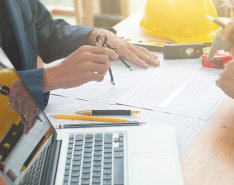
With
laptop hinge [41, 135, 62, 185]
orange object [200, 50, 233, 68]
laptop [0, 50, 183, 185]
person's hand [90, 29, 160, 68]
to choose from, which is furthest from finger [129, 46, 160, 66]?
laptop hinge [41, 135, 62, 185]

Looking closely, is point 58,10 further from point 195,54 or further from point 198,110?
point 198,110

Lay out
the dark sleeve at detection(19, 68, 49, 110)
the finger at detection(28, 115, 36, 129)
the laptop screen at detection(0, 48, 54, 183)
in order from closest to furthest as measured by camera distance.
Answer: the laptop screen at detection(0, 48, 54, 183), the finger at detection(28, 115, 36, 129), the dark sleeve at detection(19, 68, 49, 110)

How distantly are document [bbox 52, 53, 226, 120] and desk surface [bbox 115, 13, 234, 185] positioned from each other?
36 mm

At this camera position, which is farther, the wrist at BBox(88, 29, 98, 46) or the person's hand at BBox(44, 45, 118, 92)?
the wrist at BBox(88, 29, 98, 46)

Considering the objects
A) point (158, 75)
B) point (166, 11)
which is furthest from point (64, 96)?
point (166, 11)

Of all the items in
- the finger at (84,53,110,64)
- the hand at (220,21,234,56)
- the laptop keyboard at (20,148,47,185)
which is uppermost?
the hand at (220,21,234,56)

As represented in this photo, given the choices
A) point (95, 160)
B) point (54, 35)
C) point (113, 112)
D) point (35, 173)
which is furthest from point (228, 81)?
point (54, 35)

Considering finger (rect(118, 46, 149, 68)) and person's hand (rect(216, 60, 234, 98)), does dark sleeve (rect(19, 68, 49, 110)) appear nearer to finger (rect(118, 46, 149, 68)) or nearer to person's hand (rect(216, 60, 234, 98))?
finger (rect(118, 46, 149, 68))

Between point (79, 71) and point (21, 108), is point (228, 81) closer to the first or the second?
point (79, 71)

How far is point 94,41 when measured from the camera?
4.15 ft

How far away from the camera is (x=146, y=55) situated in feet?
3.91

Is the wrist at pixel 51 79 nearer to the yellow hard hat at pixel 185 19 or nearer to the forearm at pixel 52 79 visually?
the forearm at pixel 52 79

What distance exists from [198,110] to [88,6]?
6.59ft

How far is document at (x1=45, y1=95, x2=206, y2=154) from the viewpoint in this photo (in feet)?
2.71
